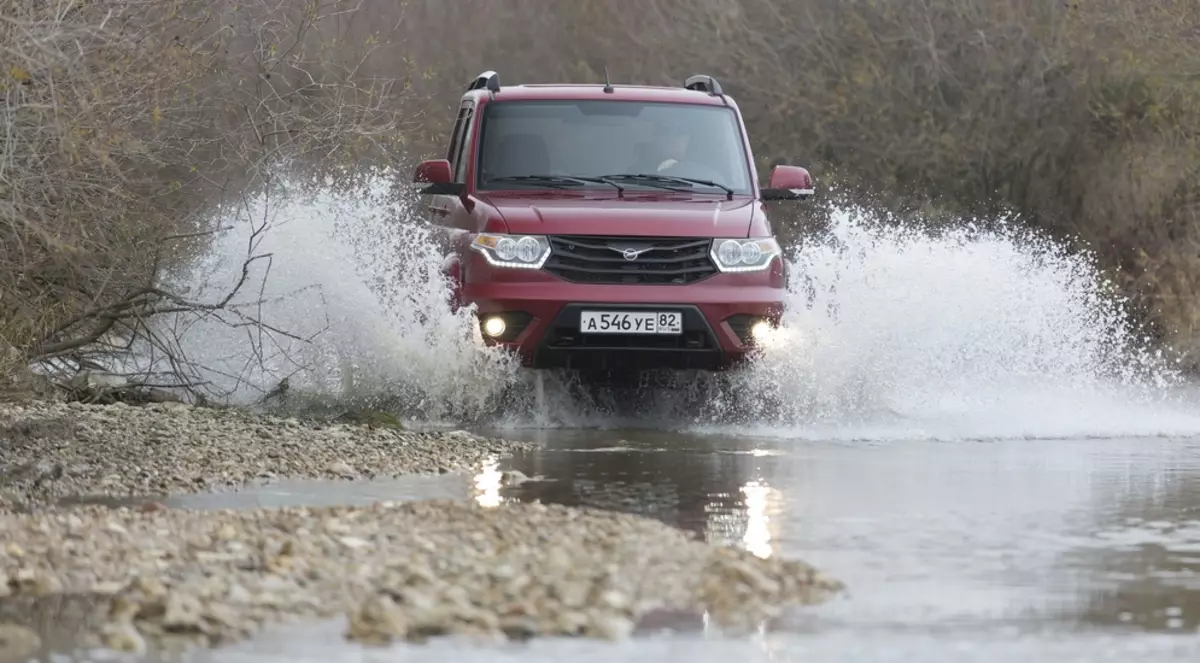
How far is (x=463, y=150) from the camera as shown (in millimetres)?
15258

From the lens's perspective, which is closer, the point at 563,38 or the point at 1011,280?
the point at 1011,280

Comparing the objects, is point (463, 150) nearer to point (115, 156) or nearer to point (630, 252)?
point (630, 252)

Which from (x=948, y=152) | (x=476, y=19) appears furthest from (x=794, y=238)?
(x=476, y=19)

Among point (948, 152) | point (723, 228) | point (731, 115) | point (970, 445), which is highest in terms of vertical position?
point (948, 152)

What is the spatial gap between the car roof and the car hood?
3.81ft

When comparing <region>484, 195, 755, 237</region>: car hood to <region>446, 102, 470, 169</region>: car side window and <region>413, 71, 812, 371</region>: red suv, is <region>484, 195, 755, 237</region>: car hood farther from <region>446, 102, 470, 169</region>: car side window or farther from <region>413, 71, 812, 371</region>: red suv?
<region>446, 102, 470, 169</region>: car side window

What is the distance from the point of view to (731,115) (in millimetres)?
15305

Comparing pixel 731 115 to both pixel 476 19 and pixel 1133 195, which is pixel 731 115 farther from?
pixel 476 19

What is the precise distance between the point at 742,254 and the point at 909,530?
490cm

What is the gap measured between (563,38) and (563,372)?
15.1 meters

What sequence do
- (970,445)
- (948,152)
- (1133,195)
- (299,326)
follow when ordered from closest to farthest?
(970,445), (299,326), (1133,195), (948,152)

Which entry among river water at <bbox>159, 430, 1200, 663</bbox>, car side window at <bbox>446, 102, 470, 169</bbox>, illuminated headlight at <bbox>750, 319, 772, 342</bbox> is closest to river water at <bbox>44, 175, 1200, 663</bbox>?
A: river water at <bbox>159, 430, 1200, 663</bbox>

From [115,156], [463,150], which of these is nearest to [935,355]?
[463,150]

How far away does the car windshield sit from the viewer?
14.6m
